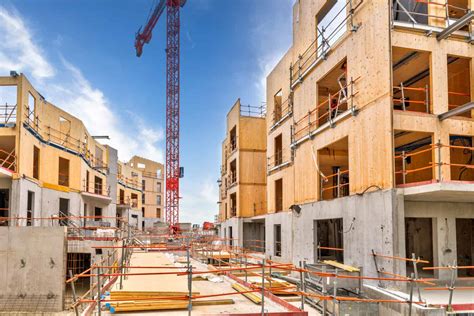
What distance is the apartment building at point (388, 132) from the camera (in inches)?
519

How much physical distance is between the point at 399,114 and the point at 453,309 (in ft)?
19.4

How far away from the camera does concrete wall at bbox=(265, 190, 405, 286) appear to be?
12.6m

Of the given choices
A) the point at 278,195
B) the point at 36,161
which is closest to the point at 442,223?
the point at 278,195

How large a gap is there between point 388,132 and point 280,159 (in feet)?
40.6

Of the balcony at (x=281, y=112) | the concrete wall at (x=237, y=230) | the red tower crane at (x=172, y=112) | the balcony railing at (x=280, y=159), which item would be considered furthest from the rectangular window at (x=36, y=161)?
the red tower crane at (x=172, y=112)

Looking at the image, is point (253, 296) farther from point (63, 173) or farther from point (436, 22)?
point (63, 173)

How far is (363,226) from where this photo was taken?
46.2 ft

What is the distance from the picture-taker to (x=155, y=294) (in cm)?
1059

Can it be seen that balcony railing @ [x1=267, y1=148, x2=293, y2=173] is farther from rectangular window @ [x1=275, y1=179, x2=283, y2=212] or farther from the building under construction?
rectangular window @ [x1=275, y1=179, x2=283, y2=212]

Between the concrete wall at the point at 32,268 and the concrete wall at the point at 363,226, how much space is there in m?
10.4

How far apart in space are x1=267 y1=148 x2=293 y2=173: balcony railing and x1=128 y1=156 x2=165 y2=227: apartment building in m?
50.6

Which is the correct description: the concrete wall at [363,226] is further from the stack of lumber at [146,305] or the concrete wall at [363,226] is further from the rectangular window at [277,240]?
the stack of lumber at [146,305]

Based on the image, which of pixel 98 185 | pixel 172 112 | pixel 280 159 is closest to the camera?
pixel 280 159

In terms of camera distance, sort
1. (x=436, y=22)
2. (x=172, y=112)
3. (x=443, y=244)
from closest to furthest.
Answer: (x=443, y=244) → (x=436, y=22) → (x=172, y=112)
